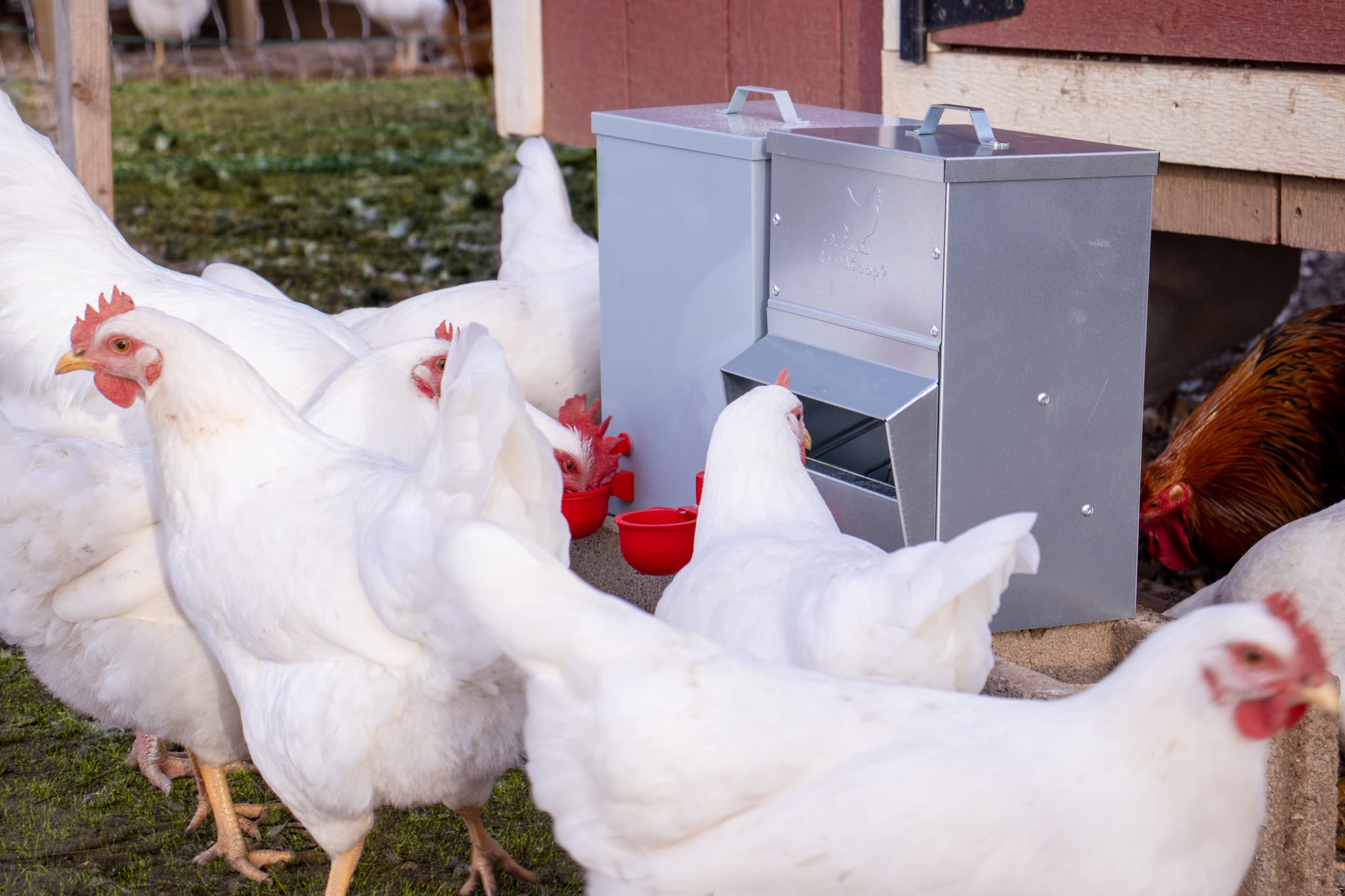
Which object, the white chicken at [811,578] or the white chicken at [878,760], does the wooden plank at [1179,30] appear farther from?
the white chicken at [878,760]

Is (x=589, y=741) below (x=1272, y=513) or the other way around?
the other way around

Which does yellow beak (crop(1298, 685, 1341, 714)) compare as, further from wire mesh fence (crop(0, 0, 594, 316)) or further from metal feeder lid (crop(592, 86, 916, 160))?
wire mesh fence (crop(0, 0, 594, 316))

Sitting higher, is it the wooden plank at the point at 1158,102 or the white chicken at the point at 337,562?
the wooden plank at the point at 1158,102

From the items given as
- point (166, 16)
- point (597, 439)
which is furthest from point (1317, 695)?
point (166, 16)

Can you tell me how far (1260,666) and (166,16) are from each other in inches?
536

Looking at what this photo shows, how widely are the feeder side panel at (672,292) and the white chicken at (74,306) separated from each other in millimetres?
798

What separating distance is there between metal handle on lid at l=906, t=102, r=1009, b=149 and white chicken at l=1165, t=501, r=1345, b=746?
1.15 m

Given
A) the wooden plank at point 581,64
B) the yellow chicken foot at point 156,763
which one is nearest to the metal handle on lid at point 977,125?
the yellow chicken foot at point 156,763

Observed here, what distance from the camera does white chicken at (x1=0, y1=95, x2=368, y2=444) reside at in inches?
139

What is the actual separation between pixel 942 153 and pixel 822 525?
792mm

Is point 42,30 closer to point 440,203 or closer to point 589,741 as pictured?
point 440,203

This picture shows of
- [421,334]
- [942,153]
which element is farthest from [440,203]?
[942,153]

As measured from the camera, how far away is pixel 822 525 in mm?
2609

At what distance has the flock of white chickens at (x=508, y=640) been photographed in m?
1.68
